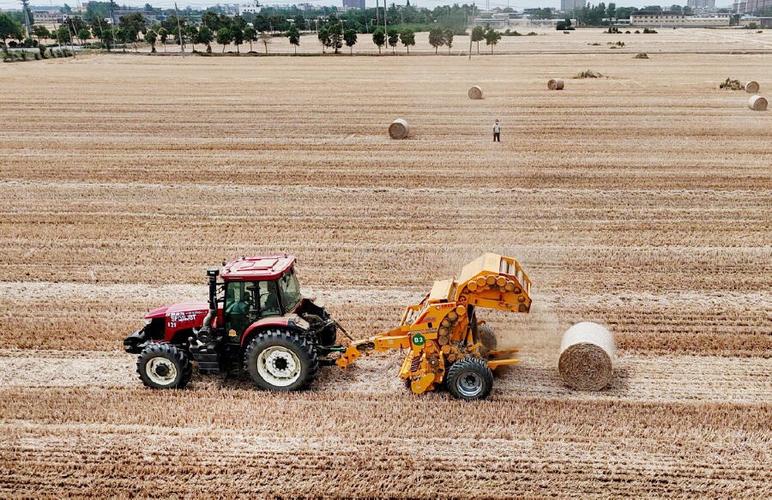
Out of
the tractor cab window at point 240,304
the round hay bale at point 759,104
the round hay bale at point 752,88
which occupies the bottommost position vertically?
the tractor cab window at point 240,304

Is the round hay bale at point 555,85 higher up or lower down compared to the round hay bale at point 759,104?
higher up

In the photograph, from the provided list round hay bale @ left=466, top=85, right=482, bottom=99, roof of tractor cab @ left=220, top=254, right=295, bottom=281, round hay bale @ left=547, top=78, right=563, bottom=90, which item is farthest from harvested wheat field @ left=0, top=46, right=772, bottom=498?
round hay bale @ left=547, top=78, right=563, bottom=90

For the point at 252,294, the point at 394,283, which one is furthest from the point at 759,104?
the point at 252,294

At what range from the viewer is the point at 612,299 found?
12.1 m

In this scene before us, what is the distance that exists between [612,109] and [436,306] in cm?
2678

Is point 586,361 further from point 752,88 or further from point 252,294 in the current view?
point 752,88

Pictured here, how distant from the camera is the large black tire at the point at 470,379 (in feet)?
28.0

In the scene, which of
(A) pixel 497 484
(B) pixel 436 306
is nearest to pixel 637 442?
(A) pixel 497 484

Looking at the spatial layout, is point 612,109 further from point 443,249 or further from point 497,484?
point 497,484

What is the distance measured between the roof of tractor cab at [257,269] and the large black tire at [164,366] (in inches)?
47.6

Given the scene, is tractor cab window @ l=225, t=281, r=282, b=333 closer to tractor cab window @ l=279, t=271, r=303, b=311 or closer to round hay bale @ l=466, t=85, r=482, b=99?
tractor cab window @ l=279, t=271, r=303, b=311

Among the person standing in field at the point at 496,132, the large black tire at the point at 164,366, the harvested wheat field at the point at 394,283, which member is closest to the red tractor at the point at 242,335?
the large black tire at the point at 164,366

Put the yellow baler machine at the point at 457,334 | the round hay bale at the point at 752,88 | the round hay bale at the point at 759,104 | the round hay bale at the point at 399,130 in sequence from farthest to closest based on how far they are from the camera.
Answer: the round hay bale at the point at 752,88
the round hay bale at the point at 759,104
the round hay bale at the point at 399,130
the yellow baler machine at the point at 457,334

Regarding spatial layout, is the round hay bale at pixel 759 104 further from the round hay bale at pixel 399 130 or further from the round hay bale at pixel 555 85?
the round hay bale at pixel 399 130
